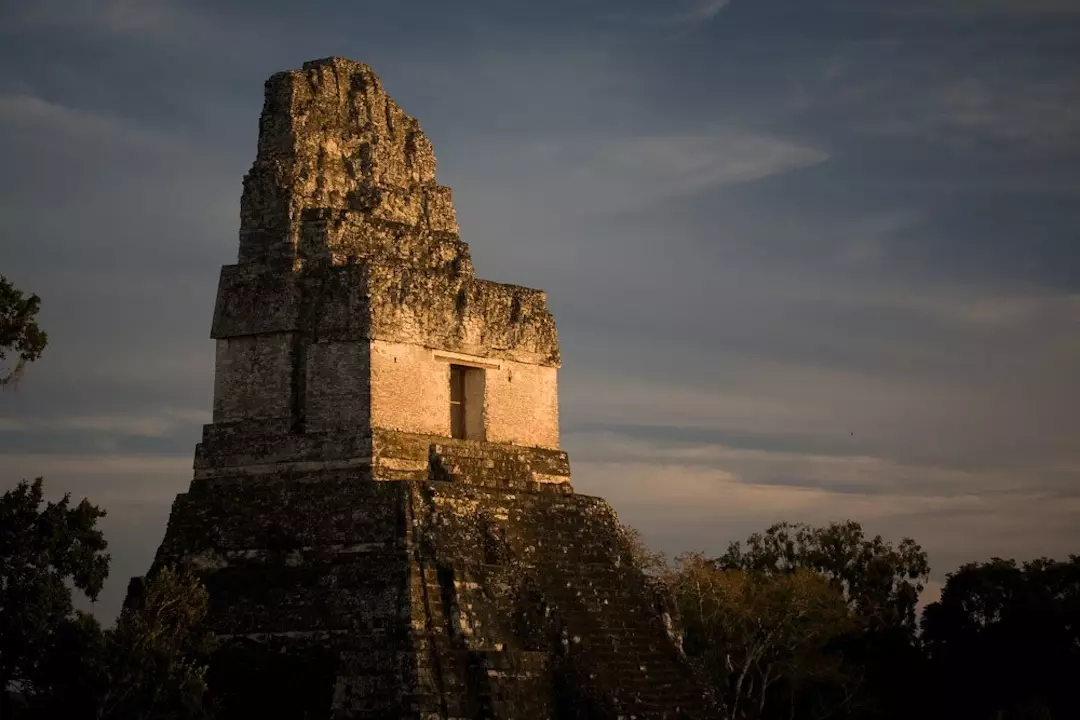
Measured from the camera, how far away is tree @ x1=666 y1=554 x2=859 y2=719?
91.4ft

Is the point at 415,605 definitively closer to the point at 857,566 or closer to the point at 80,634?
the point at 80,634

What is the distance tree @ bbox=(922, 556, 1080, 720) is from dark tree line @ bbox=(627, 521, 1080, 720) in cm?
2

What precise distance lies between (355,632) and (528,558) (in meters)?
2.66

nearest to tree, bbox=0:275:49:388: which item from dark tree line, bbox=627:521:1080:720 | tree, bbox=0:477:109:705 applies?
tree, bbox=0:477:109:705

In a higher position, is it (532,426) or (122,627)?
(532,426)

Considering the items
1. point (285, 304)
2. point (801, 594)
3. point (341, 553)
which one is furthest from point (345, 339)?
point (801, 594)

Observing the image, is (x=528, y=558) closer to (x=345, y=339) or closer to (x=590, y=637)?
(x=590, y=637)

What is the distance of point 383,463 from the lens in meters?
18.9

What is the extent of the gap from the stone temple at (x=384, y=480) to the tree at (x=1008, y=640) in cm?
1101

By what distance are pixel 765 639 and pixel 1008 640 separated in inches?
181

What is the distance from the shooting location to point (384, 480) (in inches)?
736

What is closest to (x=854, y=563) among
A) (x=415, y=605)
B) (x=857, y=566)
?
(x=857, y=566)

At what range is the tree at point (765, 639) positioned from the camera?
91.4 feet

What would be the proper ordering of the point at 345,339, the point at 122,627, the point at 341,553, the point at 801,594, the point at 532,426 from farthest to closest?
1. the point at 801,594
2. the point at 532,426
3. the point at 345,339
4. the point at 341,553
5. the point at 122,627
